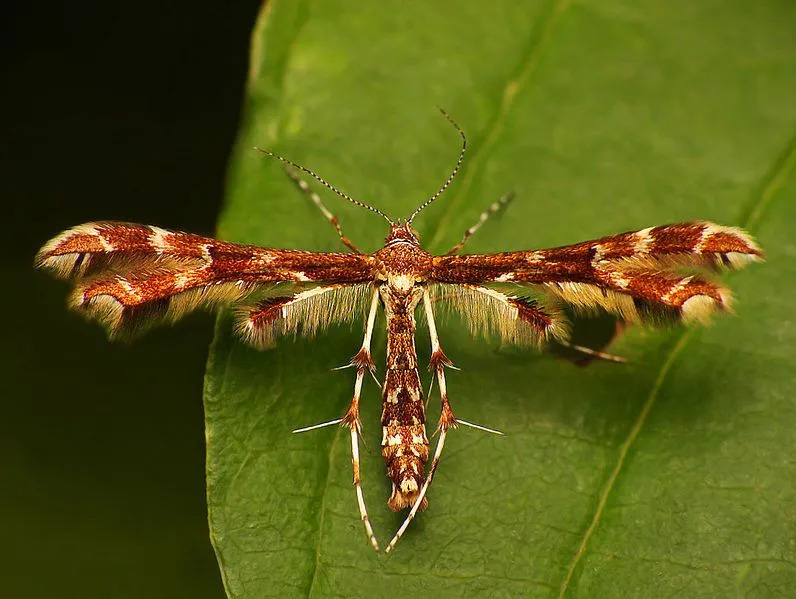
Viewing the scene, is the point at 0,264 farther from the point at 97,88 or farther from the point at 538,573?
the point at 538,573

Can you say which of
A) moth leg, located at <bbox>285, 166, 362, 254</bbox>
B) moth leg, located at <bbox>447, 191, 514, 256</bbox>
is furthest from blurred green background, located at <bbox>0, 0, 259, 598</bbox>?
moth leg, located at <bbox>447, 191, 514, 256</bbox>

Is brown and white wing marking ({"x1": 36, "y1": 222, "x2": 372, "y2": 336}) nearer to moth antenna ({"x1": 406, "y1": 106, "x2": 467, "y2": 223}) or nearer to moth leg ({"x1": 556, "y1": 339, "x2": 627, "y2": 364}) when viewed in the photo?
moth antenna ({"x1": 406, "y1": 106, "x2": 467, "y2": 223})

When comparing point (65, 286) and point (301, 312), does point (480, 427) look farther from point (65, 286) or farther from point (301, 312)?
point (65, 286)

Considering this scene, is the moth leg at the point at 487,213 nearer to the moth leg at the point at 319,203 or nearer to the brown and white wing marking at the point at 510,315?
the brown and white wing marking at the point at 510,315

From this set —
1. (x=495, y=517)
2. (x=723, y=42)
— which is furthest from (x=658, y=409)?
(x=723, y=42)

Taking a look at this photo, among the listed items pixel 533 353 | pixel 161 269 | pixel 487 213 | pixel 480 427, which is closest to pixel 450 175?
pixel 487 213

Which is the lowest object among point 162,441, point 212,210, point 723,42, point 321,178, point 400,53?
point 162,441

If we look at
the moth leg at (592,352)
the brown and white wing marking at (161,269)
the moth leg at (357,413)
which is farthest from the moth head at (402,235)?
the moth leg at (592,352)
